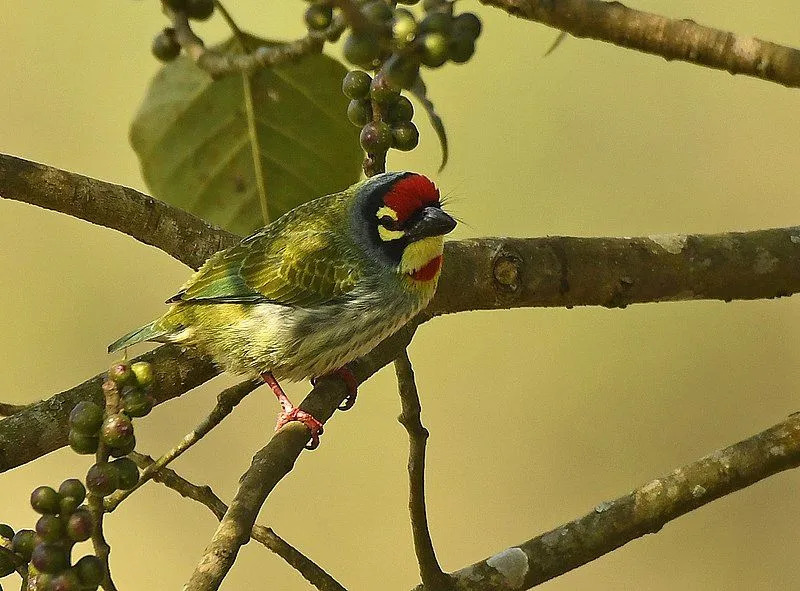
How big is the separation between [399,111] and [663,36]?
58cm

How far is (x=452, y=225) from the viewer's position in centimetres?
221

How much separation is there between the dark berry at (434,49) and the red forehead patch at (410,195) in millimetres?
1078

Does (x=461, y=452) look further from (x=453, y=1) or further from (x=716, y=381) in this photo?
(x=453, y=1)

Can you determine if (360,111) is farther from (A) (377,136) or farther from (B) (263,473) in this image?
(B) (263,473)

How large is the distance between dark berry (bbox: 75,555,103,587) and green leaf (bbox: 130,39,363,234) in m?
1.38

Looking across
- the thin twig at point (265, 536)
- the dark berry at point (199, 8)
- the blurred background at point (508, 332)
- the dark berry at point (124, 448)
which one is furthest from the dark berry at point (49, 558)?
the blurred background at point (508, 332)

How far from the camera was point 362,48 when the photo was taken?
3.91 feet

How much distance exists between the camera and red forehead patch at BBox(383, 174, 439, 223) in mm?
2316

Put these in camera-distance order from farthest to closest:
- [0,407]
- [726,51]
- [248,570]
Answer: [248,570], [0,407], [726,51]

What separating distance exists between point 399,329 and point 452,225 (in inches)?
10.5

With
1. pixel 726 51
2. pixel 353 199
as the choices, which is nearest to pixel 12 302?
pixel 353 199

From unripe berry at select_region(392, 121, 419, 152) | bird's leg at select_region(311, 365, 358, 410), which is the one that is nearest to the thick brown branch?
unripe berry at select_region(392, 121, 419, 152)

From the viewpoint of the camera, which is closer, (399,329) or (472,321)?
(399,329)

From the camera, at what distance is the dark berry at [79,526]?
1176mm
